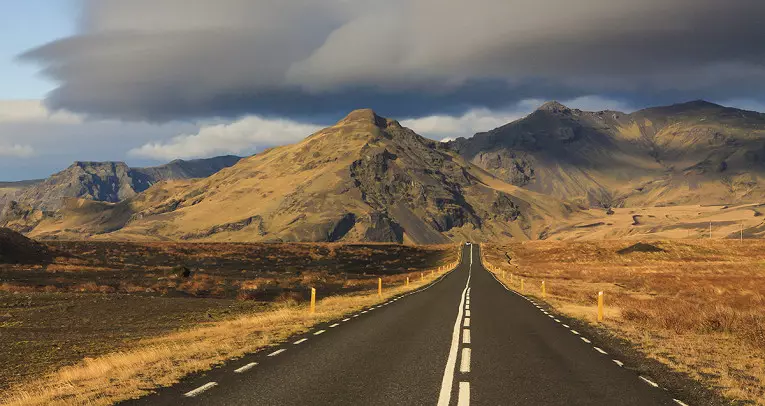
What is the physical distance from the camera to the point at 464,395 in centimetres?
956

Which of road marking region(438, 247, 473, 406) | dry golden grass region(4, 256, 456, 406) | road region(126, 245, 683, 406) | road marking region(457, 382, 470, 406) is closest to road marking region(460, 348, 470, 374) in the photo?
road region(126, 245, 683, 406)

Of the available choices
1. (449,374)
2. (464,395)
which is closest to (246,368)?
(449,374)

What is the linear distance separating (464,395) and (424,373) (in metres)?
1.98

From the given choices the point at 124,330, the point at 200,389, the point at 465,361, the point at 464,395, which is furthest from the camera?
the point at 124,330

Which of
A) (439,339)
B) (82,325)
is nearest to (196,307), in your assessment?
(82,325)

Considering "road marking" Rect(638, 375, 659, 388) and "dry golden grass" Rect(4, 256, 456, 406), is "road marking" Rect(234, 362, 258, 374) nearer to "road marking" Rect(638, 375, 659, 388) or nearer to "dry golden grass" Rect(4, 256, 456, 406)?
"dry golden grass" Rect(4, 256, 456, 406)

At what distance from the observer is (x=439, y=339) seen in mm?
16500

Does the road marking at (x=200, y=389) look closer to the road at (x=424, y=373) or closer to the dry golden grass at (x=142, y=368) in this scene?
the road at (x=424, y=373)

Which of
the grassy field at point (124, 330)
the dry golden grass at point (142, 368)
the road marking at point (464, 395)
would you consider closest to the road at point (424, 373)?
the road marking at point (464, 395)

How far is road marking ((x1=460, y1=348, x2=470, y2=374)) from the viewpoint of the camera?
11.9 m

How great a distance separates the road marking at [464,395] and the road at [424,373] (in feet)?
0.05

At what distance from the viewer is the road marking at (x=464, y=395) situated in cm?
904

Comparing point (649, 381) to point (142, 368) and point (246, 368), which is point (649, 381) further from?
point (142, 368)

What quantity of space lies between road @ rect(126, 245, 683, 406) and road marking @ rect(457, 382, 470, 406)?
0.05 feet
